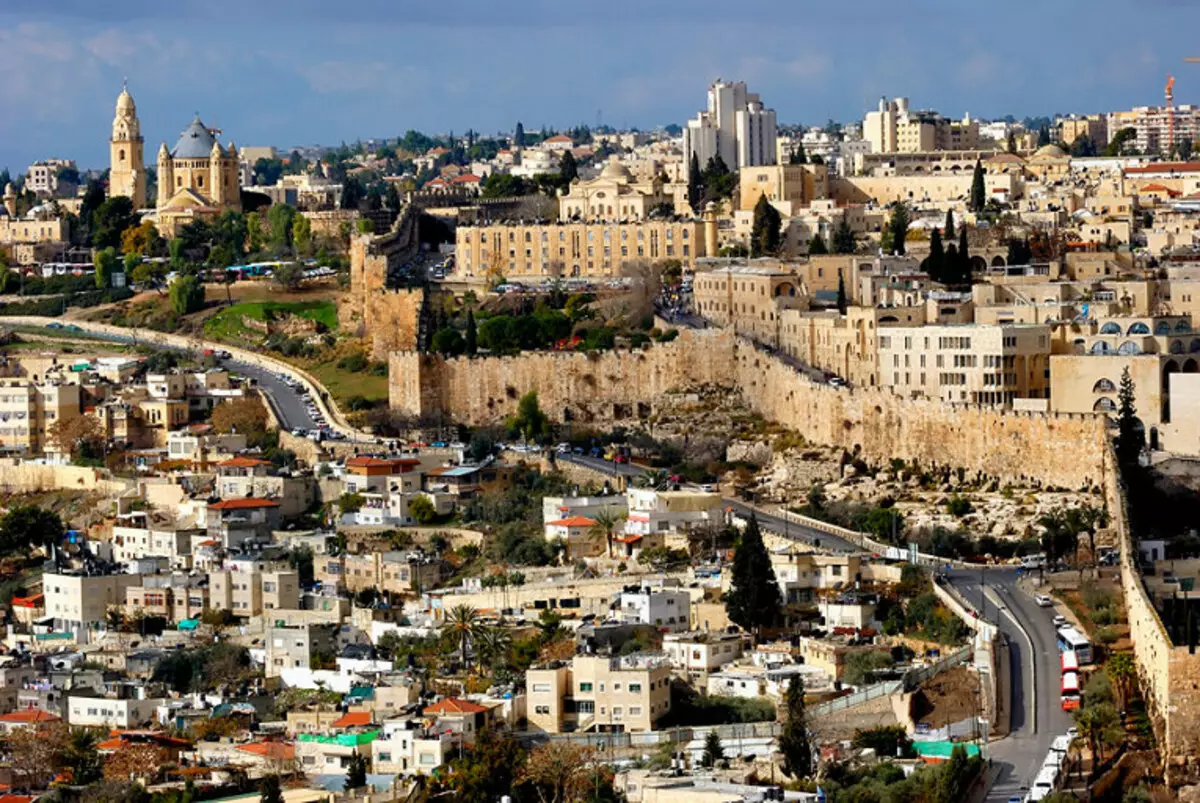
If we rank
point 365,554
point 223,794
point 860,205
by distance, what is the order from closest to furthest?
point 223,794
point 365,554
point 860,205

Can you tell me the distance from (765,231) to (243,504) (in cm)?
1999

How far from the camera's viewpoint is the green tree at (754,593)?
4656cm

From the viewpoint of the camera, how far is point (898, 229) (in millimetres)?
73062

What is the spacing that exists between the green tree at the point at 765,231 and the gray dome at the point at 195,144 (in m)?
28.7

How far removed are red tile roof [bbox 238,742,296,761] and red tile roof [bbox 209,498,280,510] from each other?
53.6ft

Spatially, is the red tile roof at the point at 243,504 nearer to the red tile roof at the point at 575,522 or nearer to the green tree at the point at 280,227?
the red tile roof at the point at 575,522

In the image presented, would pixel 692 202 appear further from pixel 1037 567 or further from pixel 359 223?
pixel 1037 567

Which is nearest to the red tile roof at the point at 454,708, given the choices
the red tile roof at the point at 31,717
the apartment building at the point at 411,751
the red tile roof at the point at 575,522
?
the apartment building at the point at 411,751

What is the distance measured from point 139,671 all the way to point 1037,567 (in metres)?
12.7

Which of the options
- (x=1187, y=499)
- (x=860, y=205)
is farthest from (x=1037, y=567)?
(x=860, y=205)

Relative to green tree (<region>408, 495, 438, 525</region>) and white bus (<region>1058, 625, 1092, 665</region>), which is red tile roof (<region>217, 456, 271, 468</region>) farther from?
white bus (<region>1058, 625, 1092, 665</region>)

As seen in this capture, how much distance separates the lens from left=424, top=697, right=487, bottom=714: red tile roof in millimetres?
41844

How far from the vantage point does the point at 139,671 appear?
48.7 metres

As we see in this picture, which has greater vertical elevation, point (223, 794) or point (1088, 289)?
point (1088, 289)
